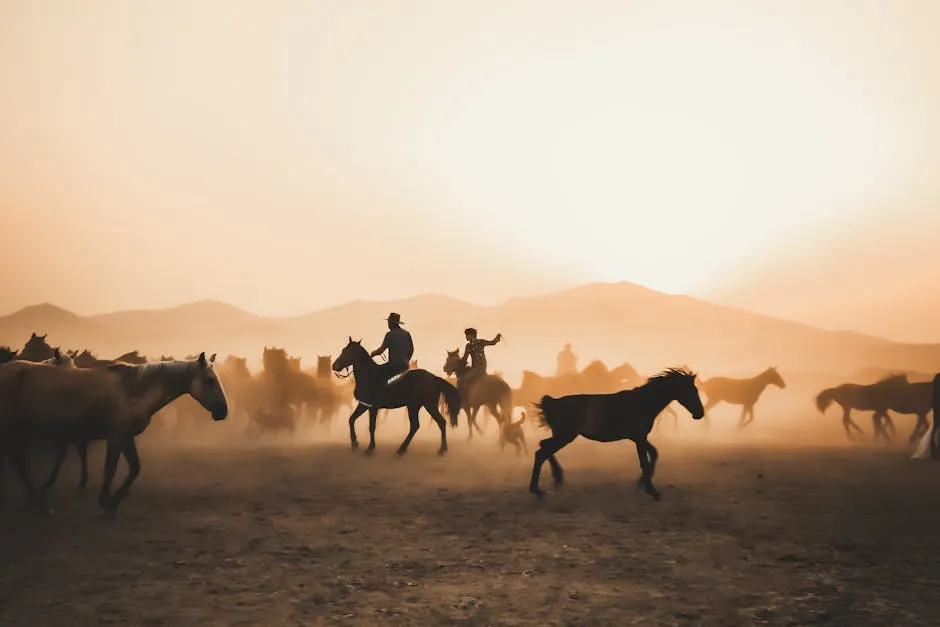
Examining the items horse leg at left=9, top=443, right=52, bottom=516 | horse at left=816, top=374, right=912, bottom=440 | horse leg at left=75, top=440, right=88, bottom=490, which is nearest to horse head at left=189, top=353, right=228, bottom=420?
horse leg at left=75, top=440, right=88, bottom=490

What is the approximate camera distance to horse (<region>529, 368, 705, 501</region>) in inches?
439

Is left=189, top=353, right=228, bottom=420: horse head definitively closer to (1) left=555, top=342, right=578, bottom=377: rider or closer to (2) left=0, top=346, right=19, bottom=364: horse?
(2) left=0, top=346, right=19, bottom=364: horse

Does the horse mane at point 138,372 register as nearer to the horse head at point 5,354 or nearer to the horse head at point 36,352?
the horse head at point 5,354

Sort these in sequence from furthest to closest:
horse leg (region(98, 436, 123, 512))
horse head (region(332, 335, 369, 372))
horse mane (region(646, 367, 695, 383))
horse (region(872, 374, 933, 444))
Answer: horse (region(872, 374, 933, 444))
horse head (region(332, 335, 369, 372))
horse mane (region(646, 367, 695, 383))
horse leg (region(98, 436, 123, 512))

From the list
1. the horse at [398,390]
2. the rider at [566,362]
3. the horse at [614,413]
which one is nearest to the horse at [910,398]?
the horse at [614,413]

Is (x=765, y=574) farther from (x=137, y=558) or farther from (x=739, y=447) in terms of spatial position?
(x=739, y=447)

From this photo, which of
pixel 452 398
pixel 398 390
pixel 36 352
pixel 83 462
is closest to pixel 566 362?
pixel 452 398

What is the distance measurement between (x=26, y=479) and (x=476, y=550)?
6.19 metres

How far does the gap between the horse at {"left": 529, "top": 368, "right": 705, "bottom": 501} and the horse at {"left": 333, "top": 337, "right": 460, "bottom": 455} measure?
5370 millimetres

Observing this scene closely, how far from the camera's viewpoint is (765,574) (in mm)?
7039

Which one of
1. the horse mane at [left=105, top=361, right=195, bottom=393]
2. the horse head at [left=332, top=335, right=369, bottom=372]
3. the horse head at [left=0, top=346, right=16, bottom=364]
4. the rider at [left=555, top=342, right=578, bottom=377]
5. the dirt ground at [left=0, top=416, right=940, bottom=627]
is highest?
the rider at [left=555, top=342, right=578, bottom=377]

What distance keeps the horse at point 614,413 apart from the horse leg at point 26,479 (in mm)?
6396

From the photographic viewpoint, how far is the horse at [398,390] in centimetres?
1639

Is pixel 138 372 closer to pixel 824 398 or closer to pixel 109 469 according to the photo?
pixel 109 469
